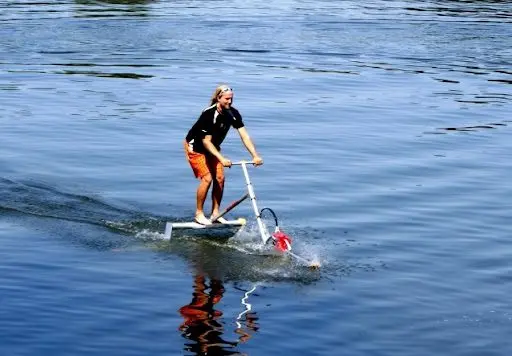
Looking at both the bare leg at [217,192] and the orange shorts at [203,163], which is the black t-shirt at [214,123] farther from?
the bare leg at [217,192]

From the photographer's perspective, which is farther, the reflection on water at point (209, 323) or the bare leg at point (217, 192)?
the bare leg at point (217, 192)

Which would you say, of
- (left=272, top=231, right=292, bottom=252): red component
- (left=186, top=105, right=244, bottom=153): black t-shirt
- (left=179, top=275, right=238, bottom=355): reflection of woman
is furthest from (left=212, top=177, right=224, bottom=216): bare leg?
(left=179, top=275, right=238, bottom=355): reflection of woman

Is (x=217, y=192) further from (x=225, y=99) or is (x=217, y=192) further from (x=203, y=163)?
(x=225, y=99)

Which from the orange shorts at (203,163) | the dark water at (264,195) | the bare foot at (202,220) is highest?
the orange shorts at (203,163)

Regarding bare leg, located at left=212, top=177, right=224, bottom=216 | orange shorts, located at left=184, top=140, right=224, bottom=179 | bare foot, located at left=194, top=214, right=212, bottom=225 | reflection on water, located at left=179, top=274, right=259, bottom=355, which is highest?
orange shorts, located at left=184, top=140, right=224, bottom=179

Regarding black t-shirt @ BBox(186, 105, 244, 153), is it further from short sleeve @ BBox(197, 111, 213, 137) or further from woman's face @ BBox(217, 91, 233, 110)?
woman's face @ BBox(217, 91, 233, 110)

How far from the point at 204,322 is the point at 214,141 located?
4457 mm


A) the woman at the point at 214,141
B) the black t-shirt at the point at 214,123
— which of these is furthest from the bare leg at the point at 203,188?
the black t-shirt at the point at 214,123

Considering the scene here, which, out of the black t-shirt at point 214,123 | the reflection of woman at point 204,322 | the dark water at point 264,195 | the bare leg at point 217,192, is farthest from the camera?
the bare leg at point 217,192

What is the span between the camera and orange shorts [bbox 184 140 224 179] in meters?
17.5

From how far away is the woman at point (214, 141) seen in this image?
657 inches

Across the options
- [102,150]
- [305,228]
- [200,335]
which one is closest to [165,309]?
[200,335]

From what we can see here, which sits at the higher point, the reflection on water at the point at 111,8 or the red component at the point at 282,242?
the reflection on water at the point at 111,8

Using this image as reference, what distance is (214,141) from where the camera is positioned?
17250 millimetres
